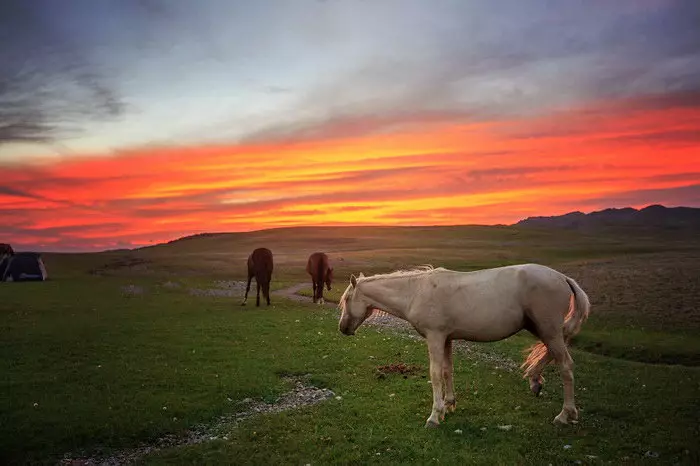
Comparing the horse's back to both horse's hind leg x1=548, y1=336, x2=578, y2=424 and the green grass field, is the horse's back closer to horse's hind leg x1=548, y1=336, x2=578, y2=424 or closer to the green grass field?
the green grass field

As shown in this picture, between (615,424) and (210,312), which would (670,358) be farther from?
(210,312)

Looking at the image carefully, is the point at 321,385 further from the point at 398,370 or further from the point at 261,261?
the point at 261,261

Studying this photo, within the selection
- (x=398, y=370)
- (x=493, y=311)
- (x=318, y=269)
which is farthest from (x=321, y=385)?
(x=318, y=269)

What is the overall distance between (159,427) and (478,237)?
163m

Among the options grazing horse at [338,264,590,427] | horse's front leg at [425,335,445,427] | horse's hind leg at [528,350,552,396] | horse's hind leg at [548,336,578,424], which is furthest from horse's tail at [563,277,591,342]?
horse's front leg at [425,335,445,427]

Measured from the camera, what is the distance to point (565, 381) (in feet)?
37.1

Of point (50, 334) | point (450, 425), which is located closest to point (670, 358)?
point (450, 425)

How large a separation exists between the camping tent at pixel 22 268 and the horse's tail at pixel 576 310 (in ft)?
173

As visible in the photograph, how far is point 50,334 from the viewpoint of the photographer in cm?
2292

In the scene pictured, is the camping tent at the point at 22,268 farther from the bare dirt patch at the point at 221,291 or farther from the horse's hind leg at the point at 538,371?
the horse's hind leg at the point at 538,371

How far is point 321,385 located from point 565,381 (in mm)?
7322

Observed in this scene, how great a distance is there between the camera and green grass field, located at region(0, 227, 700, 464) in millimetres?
10391

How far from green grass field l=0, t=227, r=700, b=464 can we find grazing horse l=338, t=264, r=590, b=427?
3.65 feet

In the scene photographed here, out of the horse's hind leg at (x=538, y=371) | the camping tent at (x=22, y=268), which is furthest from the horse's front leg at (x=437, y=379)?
the camping tent at (x=22, y=268)
